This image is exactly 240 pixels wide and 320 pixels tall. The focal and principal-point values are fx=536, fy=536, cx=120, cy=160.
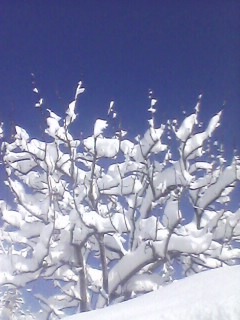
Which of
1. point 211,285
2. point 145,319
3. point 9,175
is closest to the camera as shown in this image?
point 145,319

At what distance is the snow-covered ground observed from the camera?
2.81m

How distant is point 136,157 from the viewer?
381 inches

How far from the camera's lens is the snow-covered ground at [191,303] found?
111 inches

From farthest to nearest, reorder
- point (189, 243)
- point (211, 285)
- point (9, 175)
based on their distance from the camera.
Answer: point (9, 175) → point (189, 243) → point (211, 285)

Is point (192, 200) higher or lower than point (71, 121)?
lower

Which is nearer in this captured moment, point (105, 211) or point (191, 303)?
point (191, 303)

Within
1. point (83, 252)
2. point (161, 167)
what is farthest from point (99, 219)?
point (161, 167)

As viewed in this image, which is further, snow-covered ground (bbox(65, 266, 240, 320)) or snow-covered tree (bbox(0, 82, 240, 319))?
snow-covered tree (bbox(0, 82, 240, 319))

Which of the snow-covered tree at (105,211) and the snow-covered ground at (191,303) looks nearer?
the snow-covered ground at (191,303)

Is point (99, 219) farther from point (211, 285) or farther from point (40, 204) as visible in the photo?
point (211, 285)

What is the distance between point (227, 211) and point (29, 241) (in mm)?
3616

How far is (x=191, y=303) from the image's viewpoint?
290 centimetres

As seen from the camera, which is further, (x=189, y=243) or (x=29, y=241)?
(x=29, y=241)

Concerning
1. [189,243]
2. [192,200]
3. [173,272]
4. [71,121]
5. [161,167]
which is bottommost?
[173,272]
